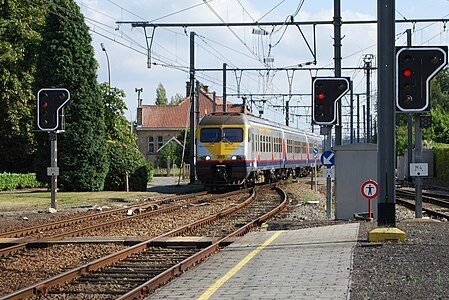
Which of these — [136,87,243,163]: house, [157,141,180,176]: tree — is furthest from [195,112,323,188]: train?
[136,87,243,163]: house

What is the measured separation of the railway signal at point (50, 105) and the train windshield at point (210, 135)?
37.5 feet

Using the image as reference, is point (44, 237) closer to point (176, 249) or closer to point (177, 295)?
point (176, 249)

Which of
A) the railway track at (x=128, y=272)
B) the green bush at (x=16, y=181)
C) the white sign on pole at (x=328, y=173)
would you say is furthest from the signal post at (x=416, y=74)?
the green bush at (x=16, y=181)

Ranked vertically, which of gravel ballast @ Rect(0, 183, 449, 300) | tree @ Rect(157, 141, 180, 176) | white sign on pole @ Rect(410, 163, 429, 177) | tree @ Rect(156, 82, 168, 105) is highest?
tree @ Rect(156, 82, 168, 105)

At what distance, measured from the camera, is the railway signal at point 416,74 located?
1504 centimetres

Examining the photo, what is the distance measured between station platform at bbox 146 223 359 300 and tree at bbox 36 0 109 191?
81.5 ft

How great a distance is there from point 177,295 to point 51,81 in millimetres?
31450

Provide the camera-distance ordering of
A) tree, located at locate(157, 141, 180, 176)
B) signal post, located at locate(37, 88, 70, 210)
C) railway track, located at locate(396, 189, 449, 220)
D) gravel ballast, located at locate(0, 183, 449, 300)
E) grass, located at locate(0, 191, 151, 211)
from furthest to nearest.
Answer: tree, located at locate(157, 141, 180, 176)
grass, located at locate(0, 191, 151, 211)
signal post, located at locate(37, 88, 70, 210)
railway track, located at locate(396, 189, 449, 220)
gravel ballast, located at locate(0, 183, 449, 300)

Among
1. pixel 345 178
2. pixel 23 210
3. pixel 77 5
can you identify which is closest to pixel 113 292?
pixel 345 178

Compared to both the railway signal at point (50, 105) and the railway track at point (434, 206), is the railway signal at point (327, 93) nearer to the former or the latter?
the railway track at point (434, 206)

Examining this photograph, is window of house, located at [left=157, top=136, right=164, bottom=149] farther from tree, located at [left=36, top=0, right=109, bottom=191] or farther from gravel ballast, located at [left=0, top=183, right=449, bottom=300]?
gravel ballast, located at [left=0, top=183, right=449, bottom=300]

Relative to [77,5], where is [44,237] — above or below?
below

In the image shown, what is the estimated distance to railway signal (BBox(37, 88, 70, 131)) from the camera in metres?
25.2

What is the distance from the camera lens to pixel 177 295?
30.3ft
